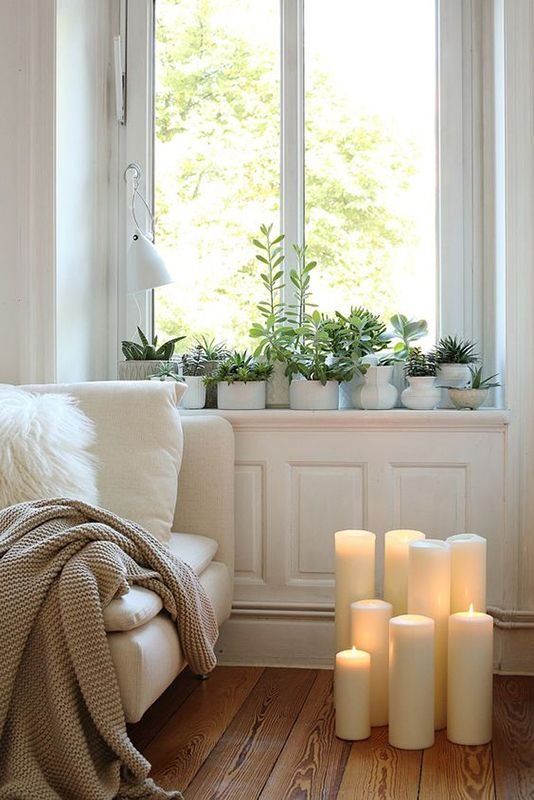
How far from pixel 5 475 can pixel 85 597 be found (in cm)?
54

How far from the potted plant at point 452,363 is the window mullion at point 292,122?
0.58m

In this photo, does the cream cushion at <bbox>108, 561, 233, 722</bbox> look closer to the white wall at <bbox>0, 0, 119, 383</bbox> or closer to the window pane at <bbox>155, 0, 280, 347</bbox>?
the white wall at <bbox>0, 0, 119, 383</bbox>

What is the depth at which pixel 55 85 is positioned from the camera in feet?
9.51

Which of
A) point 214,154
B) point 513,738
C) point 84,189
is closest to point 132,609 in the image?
point 513,738

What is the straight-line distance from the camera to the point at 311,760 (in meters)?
2.14

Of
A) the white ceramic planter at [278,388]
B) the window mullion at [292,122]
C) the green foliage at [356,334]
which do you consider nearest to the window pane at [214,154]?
the window mullion at [292,122]

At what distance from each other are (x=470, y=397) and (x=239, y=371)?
72cm

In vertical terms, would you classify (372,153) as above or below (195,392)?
above

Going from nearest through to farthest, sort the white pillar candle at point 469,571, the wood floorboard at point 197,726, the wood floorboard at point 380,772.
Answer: the wood floorboard at point 380,772
the wood floorboard at point 197,726
the white pillar candle at point 469,571

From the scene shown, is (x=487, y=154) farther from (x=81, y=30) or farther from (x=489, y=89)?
(x=81, y=30)

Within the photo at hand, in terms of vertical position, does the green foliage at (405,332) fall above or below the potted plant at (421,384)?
above

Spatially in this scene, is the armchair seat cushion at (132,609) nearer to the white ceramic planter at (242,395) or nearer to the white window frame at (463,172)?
the white ceramic planter at (242,395)

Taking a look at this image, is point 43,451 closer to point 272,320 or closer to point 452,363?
point 272,320

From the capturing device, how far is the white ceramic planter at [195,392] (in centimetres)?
301
